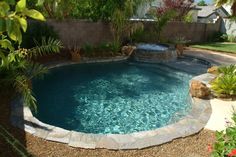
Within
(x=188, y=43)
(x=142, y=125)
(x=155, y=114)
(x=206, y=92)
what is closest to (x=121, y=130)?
(x=142, y=125)

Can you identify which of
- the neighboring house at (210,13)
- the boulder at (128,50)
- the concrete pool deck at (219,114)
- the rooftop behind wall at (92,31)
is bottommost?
the concrete pool deck at (219,114)

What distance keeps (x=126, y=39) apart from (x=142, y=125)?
39.6 ft

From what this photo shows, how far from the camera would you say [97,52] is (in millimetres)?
16859

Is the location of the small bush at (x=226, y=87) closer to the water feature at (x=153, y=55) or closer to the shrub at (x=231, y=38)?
the water feature at (x=153, y=55)

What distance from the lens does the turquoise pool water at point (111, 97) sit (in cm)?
835

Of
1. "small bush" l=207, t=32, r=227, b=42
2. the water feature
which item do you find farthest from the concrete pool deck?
"small bush" l=207, t=32, r=227, b=42

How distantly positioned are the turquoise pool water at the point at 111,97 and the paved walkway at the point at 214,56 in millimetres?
3377

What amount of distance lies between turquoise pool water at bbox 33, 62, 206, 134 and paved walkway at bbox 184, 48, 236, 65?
133 inches

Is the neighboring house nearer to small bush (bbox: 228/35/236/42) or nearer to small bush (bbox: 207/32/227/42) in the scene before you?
small bush (bbox: 207/32/227/42)

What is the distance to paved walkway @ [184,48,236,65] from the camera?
17250 mm

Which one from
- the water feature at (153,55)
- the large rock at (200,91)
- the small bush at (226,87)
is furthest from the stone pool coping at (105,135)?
the water feature at (153,55)

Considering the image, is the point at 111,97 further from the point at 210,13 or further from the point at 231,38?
the point at 210,13

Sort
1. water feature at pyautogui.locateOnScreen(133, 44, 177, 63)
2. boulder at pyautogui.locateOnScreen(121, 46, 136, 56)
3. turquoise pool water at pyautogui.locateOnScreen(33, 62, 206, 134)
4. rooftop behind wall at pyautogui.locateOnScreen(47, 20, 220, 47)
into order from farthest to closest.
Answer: boulder at pyautogui.locateOnScreen(121, 46, 136, 56), water feature at pyautogui.locateOnScreen(133, 44, 177, 63), rooftop behind wall at pyautogui.locateOnScreen(47, 20, 220, 47), turquoise pool water at pyautogui.locateOnScreen(33, 62, 206, 134)

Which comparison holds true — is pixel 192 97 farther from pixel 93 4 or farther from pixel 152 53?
pixel 93 4
